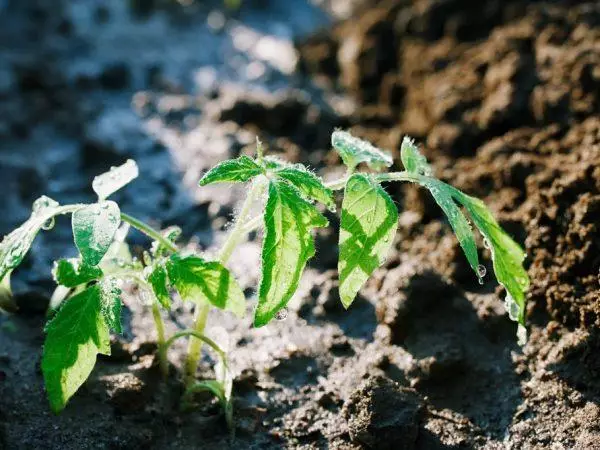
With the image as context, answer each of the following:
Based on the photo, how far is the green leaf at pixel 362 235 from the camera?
1.75m

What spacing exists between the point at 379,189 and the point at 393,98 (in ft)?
7.29

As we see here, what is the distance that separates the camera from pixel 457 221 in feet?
5.99

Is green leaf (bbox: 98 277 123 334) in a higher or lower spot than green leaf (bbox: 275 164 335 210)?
lower

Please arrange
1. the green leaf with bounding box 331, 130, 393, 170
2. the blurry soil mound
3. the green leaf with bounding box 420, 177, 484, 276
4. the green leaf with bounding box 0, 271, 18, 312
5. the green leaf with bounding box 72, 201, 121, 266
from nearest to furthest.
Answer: the green leaf with bounding box 72, 201, 121, 266 → the green leaf with bounding box 420, 177, 484, 276 → the green leaf with bounding box 331, 130, 393, 170 → the green leaf with bounding box 0, 271, 18, 312 → the blurry soil mound

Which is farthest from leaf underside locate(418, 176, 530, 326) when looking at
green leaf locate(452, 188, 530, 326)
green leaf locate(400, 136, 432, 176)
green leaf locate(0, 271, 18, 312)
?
green leaf locate(0, 271, 18, 312)

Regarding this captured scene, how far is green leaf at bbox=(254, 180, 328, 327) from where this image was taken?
1.69 metres

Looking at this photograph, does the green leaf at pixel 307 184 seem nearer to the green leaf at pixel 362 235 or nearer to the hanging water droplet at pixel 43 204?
the green leaf at pixel 362 235

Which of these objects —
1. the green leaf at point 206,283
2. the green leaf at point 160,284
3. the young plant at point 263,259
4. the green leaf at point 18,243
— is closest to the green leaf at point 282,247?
the young plant at point 263,259

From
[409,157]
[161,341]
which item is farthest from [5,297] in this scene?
[409,157]

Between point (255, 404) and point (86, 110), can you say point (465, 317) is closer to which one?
point (255, 404)

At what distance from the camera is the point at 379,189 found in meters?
1.81

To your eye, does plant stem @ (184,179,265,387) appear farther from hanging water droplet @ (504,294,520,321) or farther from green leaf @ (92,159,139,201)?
hanging water droplet @ (504,294,520,321)

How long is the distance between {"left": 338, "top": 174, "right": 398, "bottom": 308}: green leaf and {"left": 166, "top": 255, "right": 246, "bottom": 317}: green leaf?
25cm

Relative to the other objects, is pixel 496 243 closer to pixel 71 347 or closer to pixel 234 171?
pixel 234 171
